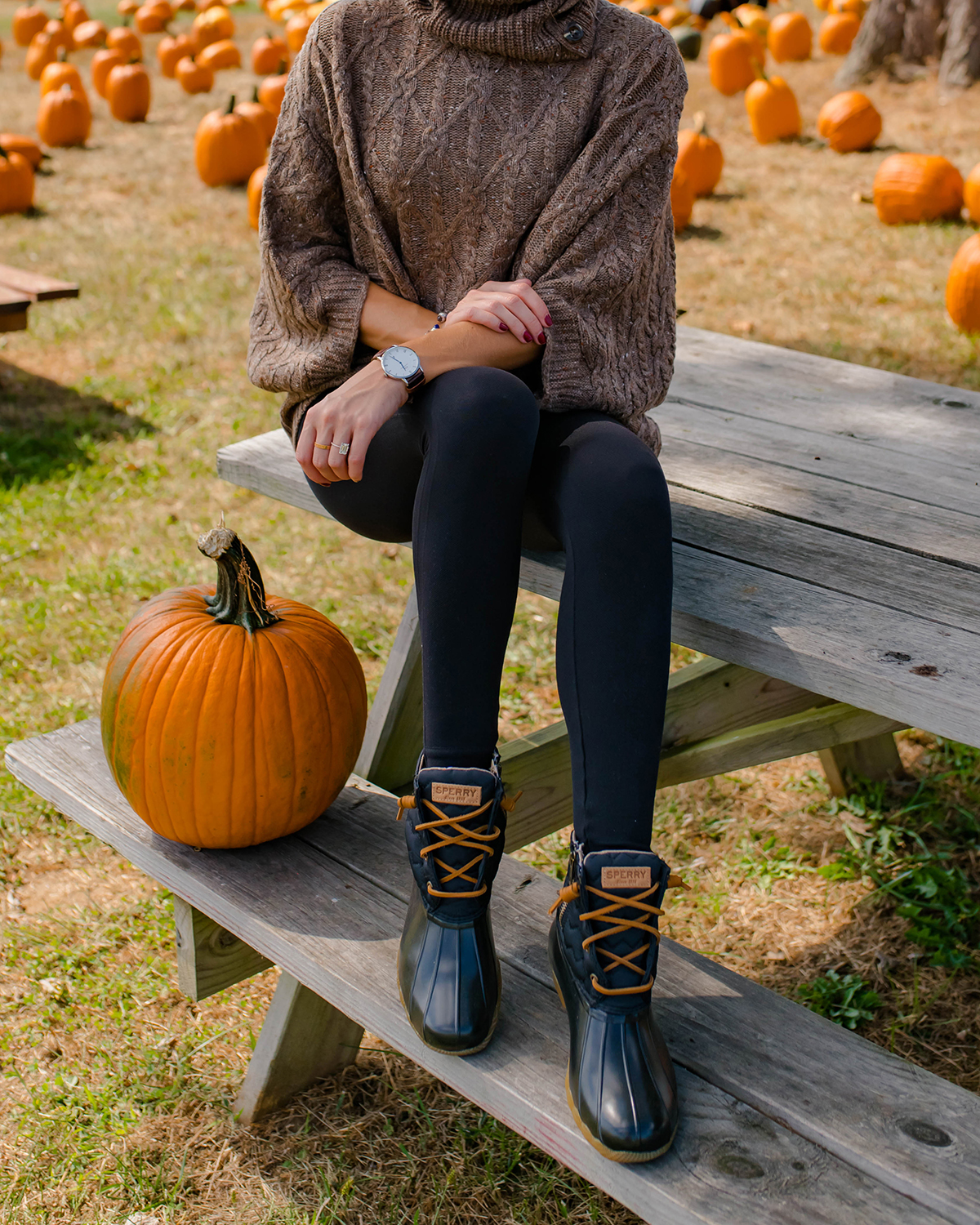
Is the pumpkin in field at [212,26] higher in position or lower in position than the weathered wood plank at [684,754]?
higher

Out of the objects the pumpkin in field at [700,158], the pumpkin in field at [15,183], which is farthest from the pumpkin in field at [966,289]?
the pumpkin in field at [15,183]

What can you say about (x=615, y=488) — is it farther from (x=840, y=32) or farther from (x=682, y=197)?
(x=840, y=32)

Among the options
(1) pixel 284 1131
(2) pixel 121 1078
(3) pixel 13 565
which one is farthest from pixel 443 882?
(3) pixel 13 565

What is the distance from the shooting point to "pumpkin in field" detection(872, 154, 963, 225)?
18.1 feet

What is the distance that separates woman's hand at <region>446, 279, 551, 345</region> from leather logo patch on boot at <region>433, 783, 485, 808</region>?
2.07ft

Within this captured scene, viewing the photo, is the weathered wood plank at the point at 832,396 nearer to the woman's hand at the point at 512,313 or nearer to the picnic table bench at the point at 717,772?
the picnic table bench at the point at 717,772

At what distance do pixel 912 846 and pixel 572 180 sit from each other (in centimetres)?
157

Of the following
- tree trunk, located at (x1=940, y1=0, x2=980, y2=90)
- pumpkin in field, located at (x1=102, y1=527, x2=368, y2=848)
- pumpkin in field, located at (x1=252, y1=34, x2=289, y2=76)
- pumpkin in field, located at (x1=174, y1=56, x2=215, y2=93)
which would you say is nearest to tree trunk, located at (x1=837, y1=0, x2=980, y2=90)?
tree trunk, located at (x1=940, y1=0, x2=980, y2=90)

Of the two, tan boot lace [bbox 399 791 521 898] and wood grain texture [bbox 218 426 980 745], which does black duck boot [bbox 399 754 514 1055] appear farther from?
wood grain texture [bbox 218 426 980 745]

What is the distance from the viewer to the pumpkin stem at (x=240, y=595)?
1.59 metres

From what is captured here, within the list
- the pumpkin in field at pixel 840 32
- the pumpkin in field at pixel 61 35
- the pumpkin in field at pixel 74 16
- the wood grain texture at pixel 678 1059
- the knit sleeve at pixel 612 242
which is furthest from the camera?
the pumpkin in field at pixel 74 16

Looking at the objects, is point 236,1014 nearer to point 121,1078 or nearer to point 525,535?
point 121,1078

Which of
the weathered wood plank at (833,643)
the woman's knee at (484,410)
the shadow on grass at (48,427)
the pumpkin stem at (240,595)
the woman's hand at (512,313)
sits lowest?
the shadow on grass at (48,427)

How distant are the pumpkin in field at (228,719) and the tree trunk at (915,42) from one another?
7.48m
